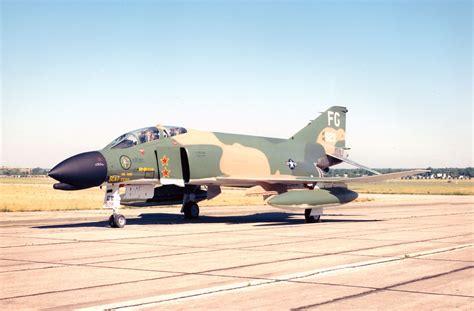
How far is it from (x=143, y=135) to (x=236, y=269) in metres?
10.4

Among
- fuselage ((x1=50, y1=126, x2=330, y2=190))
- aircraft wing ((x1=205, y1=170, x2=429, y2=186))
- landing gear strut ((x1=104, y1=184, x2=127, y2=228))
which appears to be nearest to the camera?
fuselage ((x1=50, y1=126, x2=330, y2=190))

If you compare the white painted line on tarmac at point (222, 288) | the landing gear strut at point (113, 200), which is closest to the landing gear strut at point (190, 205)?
the landing gear strut at point (113, 200)

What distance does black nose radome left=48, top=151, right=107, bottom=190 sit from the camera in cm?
1736

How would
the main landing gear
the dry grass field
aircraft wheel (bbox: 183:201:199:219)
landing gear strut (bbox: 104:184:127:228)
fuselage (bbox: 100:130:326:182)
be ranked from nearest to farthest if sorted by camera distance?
landing gear strut (bbox: 104:184:127:228), fuselage (bbox: 100:130:326:182), the main landing gear, aircraft wheel (bbox: 183:201:199:219), the dry grass field

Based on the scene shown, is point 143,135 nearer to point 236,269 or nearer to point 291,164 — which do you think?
point 291,164

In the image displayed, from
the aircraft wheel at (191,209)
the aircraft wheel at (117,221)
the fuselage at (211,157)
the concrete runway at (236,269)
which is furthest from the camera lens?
the aircraft wheel at (191,209)

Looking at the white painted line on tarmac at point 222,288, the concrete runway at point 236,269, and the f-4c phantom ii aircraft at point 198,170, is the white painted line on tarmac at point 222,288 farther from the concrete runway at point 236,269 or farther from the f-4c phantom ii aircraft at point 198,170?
the f-4c phantom ii aircraft at point 198,170

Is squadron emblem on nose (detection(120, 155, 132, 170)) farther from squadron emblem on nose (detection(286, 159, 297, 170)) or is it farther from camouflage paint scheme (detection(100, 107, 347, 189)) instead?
squadron emblem on nose (detection(286, 159, 297, 170))

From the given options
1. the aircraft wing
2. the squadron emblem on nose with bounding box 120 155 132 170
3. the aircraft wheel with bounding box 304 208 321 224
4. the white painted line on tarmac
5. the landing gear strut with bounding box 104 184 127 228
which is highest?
the squadron emblem on nose with bounding box 120 155 132 170

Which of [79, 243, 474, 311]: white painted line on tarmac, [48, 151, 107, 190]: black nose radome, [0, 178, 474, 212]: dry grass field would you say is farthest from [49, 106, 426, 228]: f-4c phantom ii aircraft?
[0, 178, 474, 212]: dry grass field

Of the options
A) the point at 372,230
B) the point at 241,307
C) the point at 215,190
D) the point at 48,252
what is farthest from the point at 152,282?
the point at 215,190

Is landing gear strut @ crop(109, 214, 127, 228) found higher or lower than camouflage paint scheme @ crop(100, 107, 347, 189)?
lower

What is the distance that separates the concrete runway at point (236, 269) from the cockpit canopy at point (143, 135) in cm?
292

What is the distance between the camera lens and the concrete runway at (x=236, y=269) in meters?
7.90
